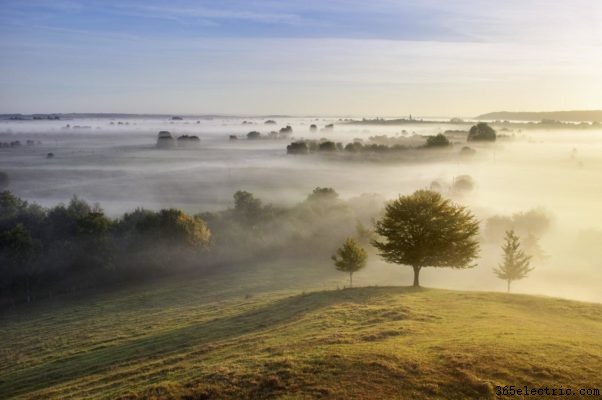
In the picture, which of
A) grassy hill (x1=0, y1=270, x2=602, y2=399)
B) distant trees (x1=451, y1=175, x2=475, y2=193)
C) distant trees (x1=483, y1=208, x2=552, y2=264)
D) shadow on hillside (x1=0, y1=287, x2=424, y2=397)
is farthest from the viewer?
distant trees (x1=451, y1=175, x2=475, y2=193)

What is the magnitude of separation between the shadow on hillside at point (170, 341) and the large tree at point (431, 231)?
5671 millimetres

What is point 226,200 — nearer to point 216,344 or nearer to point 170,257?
point 170,257

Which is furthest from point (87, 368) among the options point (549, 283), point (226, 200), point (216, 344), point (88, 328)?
point (226, 200)

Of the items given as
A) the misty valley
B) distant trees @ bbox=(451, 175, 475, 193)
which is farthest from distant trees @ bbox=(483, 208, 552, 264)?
distant trees @ bbox=(451, 175, 475, 193)

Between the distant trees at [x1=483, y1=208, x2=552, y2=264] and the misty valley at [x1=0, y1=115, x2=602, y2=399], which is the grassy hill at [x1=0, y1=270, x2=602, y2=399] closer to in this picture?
the misty valley at [x1=0, y1=115, x2=602, y2=399]

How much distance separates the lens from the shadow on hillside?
32.3 metres

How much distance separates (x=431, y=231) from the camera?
4903cm

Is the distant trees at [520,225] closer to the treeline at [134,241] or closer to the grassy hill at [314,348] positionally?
the treeline at [134,241]

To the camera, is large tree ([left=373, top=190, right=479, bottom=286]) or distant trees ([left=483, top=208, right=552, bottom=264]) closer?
large tree ([left=373, top=190, right=479, bottom=286])

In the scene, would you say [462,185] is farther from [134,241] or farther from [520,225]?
[134,241]

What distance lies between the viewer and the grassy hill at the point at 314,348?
2180 cm

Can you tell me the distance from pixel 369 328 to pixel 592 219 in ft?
383

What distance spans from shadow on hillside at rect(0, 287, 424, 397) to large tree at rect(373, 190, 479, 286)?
5.67 meters

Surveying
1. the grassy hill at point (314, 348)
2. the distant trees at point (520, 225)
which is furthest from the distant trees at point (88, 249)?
the distant trees at point (520, 225)
